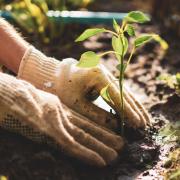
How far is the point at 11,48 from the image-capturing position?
204cm

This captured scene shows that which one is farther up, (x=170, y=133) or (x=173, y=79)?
(x=173, y=79)

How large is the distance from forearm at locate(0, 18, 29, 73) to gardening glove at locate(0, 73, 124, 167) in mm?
312

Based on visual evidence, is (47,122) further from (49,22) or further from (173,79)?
(49,22)

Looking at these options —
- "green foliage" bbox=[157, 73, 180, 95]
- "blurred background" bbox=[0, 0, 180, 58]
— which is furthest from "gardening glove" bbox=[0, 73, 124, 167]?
"blurred background" bbox=[0, 0, 180, 58]

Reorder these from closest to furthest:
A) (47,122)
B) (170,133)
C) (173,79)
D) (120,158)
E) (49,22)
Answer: (47,122) < (120,158) < (170,133) < (173,79) < (49,22)

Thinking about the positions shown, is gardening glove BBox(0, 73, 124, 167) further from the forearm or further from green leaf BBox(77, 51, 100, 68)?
the forearm

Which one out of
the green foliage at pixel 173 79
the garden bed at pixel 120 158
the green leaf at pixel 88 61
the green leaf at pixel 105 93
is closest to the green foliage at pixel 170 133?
the garden bed at pixel 120 158

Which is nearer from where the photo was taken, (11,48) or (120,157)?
(120,157)

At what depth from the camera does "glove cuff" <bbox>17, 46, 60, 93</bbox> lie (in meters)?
1.91

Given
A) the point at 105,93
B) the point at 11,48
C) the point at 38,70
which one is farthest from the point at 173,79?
the point at 11,48

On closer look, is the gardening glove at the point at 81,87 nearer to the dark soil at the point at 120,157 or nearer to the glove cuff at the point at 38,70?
the glove cuff at the point at 38,70

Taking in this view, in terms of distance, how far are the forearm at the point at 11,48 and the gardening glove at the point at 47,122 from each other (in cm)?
31

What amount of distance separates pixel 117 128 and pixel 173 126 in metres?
0.26

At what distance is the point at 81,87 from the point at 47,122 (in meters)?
0.29
